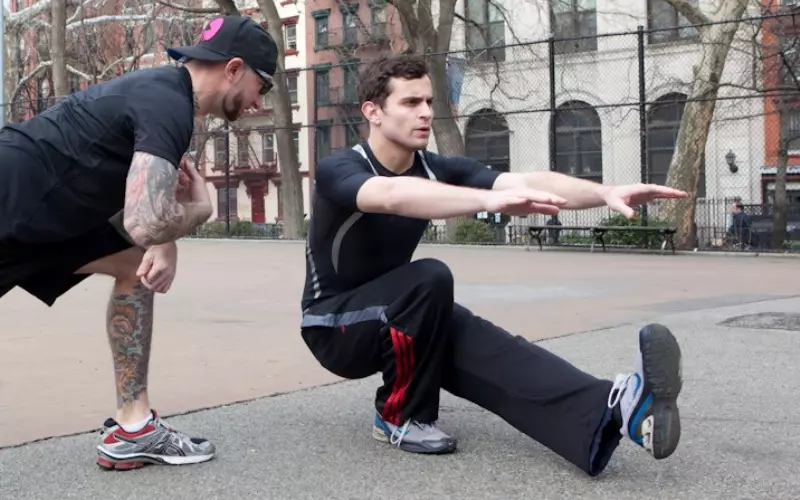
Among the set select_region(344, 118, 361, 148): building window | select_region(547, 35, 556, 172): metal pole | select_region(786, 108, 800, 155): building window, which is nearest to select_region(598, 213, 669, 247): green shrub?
select_region(547, 35, 556, 172): metal pole

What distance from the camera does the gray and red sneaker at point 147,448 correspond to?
321 cm

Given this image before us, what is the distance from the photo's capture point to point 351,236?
3418 millimetres

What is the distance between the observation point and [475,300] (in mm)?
8812

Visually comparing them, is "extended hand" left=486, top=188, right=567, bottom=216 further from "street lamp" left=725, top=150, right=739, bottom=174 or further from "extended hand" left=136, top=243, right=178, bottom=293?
"street lamp" left=725, top=150, right=739, bottom=174

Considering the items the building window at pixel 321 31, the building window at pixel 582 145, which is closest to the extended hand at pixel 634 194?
the building window at pixel 582 145

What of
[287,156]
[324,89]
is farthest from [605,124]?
[324,89]

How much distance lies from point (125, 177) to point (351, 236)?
0.85 meters

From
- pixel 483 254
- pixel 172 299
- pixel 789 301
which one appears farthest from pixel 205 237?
pixel 789 301

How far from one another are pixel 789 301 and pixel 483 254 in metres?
8.08

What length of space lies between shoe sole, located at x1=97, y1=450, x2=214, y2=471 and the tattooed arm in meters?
0.83

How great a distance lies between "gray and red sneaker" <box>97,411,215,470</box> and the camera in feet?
10.5

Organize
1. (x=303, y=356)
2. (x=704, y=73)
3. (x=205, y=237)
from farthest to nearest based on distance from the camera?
1. (x=205, y=237)
2. (x=704, y=73)
3. (x=303, y=356)

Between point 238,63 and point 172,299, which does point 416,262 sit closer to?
point 238,63

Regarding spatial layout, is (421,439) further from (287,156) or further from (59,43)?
(59,43)
